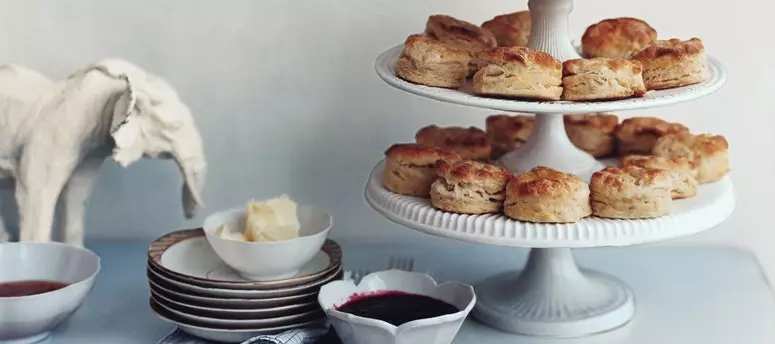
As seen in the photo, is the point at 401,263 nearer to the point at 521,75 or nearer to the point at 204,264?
the point at 204,264

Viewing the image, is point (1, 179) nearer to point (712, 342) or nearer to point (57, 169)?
point (57, 169)

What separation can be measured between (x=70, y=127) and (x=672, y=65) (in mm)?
700

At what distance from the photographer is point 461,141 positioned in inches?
49.4

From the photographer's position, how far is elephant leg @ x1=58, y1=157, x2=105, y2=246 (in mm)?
1340

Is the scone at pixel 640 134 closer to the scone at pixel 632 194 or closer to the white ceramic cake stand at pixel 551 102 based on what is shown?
the white ceramic cake stand at pixel 551 102

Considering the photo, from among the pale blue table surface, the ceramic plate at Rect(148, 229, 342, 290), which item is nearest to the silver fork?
the pale blue table surface

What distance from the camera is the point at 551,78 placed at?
1051 mm

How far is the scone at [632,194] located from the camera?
1069 millimetres

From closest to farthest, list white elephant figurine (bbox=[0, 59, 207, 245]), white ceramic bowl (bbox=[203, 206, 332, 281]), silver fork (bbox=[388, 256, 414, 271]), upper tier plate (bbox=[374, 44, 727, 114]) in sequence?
upper tier plate (bbox=[374, 44, 727, 114])
white ceramic bowl (bbox=[203, 206, 332, 281])
white elephant figurine (bbox=[0, 59, 207, 245])
silver fork (bbox=[388, 256, 414, 271])

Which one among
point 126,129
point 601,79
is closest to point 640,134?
point 601,79

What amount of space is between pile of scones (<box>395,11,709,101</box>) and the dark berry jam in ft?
0.75

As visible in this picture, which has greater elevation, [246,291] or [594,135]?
[594,135]

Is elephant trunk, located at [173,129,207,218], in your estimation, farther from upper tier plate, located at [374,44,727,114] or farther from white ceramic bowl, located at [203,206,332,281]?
upper tier plate, located at [374,44,727,114]

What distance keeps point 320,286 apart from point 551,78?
33 centimetres
